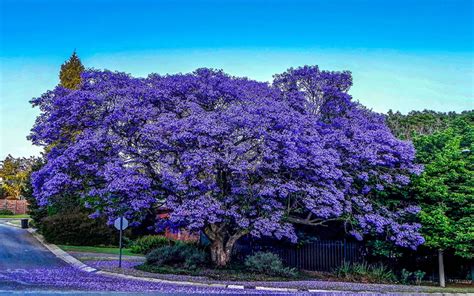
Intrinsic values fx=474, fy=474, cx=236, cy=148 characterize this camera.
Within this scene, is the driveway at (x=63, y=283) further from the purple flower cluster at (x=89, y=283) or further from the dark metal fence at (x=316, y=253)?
the dark metal fence at (x=316, y=253)

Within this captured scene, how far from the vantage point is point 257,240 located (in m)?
24.0

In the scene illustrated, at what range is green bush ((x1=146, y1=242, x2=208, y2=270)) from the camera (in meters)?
20.2

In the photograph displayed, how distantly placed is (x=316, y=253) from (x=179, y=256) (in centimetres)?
680

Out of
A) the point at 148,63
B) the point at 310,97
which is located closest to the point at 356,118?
the point at 310,97

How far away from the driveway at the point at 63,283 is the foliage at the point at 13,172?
5093 cm

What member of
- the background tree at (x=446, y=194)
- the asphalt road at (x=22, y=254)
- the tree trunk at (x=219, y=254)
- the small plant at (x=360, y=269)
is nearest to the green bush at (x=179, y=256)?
the tree trunk at (x=219, y=254)

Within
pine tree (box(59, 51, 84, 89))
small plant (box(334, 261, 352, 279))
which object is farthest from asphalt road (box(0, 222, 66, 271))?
pine tree (box(59, 51, 84, 89))

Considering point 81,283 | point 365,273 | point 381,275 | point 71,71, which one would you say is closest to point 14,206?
point 71,71

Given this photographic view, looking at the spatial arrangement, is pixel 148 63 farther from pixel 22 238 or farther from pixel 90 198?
pixel 22 238

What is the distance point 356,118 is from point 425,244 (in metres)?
6.11

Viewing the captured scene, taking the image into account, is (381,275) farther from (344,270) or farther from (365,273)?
(344,270)

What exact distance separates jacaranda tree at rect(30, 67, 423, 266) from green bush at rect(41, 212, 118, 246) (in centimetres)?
1294

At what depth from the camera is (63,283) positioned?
49.1 feet

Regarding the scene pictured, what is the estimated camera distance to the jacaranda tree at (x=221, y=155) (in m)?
17.8
